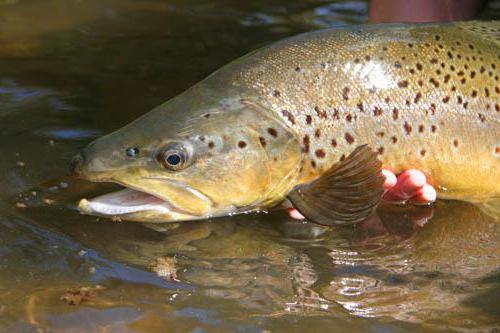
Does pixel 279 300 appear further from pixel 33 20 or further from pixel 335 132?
pixel 33 20

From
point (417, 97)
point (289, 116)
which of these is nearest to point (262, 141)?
point (289, 116)

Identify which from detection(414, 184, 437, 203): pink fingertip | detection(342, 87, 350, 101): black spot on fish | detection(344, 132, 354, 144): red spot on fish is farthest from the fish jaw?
detection(414, 184, 437, 203): pink fingertip

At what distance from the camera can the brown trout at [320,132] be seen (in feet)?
12.1

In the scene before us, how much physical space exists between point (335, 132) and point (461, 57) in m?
0.85

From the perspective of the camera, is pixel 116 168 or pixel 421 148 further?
pixel 421 148

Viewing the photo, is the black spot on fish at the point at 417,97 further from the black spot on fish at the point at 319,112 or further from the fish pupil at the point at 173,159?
the fish pupil at the point at 173,159

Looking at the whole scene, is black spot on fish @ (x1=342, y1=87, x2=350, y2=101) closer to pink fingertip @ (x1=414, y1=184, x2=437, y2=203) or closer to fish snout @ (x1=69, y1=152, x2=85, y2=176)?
pink fingertip @ (x1=414, y1=184, x2=437, y2=203)

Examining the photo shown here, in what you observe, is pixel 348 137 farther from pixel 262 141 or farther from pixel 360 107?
pixel 262 141

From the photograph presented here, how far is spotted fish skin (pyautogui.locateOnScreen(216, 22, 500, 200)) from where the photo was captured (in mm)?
3873

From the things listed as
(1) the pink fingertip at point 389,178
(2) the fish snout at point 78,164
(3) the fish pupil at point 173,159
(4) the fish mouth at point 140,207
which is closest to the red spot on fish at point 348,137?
(1) the pink fingertip at point 389,178

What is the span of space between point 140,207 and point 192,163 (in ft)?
1.06

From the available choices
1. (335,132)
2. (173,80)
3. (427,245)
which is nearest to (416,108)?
(335,132)

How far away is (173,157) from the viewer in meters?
3.62

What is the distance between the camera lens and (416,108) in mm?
4008
